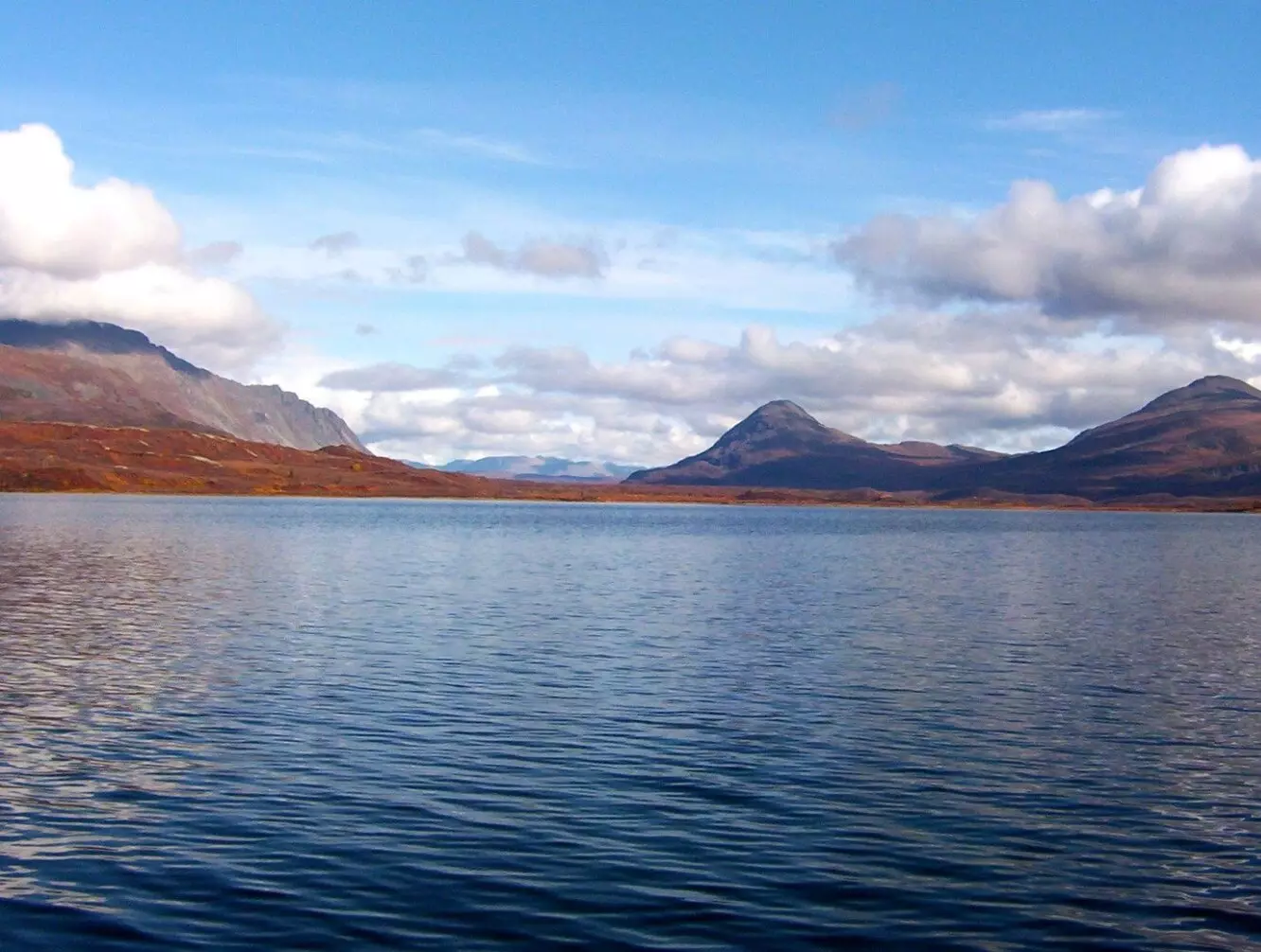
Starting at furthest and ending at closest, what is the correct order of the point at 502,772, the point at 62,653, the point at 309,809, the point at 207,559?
1. the point at 207,559
2. the point at 62,653
3. the point at 502,772
4. the point at 309,809

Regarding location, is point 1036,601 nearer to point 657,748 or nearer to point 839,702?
point 839,702

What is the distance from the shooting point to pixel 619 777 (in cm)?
3172

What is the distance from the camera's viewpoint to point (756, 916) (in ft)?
71.4

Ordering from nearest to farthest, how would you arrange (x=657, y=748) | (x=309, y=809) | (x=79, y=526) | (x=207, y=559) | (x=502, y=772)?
1. (x=309, y=809)
2. (x=502, y=772)
3. (x=657, y=748)
4. (x=207, y=559)
5. (x=79, y=526)

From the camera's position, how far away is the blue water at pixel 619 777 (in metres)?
21.9

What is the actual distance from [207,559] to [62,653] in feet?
195

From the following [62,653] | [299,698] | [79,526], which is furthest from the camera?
[79,526]

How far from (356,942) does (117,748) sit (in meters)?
16.3

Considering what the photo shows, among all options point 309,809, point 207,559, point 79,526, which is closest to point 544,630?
point 309,809

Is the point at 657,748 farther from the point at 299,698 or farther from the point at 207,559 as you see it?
the point at 207,559

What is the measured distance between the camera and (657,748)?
35031mm

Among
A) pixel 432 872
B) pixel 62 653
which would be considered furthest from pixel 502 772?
pixel 62 653

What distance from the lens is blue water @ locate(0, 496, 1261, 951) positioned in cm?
2192

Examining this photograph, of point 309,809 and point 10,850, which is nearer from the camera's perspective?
point 10,850
